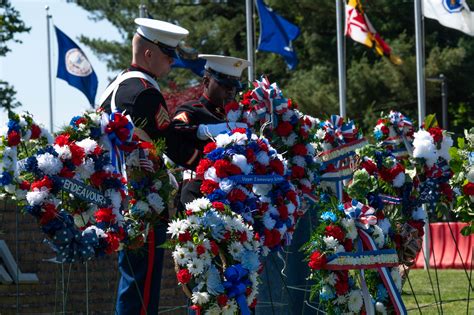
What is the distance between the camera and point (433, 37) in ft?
101

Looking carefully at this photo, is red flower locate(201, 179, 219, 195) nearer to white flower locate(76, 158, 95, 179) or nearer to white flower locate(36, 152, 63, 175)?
white flower locate(76, 158, 95, 179)

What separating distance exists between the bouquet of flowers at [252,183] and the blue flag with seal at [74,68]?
61.6ft

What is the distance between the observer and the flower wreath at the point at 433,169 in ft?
23.6

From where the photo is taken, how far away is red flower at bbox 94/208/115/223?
511cm

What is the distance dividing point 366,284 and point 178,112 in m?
1.58

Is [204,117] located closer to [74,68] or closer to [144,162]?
[144,162]

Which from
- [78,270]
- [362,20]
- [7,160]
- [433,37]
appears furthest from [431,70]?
[7,160]

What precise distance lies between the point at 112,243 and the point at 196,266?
40 centimetres

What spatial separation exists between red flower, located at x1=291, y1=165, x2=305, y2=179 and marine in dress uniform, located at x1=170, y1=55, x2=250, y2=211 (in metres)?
0.53

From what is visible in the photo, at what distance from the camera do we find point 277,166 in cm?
585

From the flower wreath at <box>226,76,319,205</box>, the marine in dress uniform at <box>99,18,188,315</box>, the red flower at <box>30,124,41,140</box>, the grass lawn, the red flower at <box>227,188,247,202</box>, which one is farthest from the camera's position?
the grass lawn

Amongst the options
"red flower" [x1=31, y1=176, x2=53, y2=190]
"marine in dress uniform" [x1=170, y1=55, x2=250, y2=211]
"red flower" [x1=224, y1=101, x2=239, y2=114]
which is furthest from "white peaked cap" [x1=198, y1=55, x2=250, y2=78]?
"red flower" [x1=31, y1=176, x2=53, y2=190]

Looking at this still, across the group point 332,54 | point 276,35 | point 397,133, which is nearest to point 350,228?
point 397,133

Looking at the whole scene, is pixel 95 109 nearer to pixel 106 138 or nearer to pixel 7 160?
pixel 106 138
